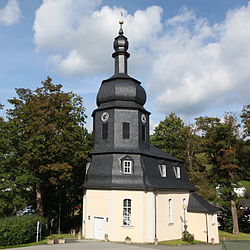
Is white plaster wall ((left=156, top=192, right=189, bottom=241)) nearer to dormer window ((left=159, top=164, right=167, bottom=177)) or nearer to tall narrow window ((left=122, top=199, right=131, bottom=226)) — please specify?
dormer window ((left=159, top=164, right=167, bottom=177))

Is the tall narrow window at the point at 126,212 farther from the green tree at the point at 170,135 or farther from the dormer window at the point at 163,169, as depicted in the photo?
the green tree at the point at 170,135

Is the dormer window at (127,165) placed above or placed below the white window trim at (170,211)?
above

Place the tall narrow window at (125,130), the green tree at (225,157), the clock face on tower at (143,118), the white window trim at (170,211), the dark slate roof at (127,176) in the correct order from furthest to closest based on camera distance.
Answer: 1. the green tree at (225,157)
2. the clock face on tower at (143,118)
3. the white window trim at (170,211)
4. the tall narrow window at (125,130)
5. the dark slate roof at (127,176)

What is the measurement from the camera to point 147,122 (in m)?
26.3

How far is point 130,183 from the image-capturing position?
71.8ft

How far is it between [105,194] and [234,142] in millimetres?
19956

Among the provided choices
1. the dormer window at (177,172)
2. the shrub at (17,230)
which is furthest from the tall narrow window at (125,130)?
the shrub at (17,230)

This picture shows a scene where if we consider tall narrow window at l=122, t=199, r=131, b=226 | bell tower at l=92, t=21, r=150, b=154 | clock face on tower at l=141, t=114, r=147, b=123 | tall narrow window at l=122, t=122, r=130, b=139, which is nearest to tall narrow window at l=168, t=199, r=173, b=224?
tall narrow window at l=122, t=199, r=131, b=226

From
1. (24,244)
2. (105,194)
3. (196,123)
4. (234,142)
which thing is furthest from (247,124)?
(24,244)

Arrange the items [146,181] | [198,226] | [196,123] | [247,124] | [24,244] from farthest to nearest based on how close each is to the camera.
Result: 1. [196,123]
2. [247,124]
3. [198,226]
4. [146,181]
5. [24,244]

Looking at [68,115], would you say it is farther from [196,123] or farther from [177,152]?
[177,152]

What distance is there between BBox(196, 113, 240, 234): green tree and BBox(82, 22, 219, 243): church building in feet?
24.0

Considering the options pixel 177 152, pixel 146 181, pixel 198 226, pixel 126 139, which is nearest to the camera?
pixel 146 181

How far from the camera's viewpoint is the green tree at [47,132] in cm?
2278
